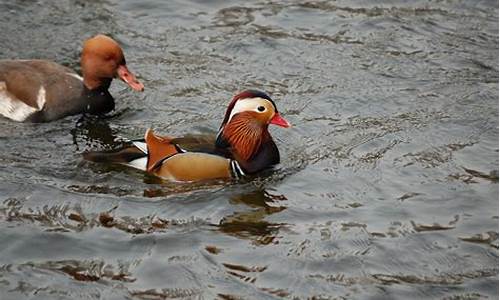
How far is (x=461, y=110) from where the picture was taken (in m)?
11.2

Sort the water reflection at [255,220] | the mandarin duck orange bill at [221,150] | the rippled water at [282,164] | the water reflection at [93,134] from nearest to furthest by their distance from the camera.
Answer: the rippled water at [282,164] < the water reflection at [255,220] < the mandarin duck orange bill at [221,150] < the water reflection at [93,134]

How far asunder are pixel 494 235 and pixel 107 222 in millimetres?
3010

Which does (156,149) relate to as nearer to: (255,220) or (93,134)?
(255,220)

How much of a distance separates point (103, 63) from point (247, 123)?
6.29 ft

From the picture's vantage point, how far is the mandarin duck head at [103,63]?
35.8 feet

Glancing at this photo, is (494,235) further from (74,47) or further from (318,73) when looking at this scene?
(74,47)

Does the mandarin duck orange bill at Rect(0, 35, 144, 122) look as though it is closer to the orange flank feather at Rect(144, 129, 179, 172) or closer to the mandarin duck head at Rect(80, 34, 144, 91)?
the mandarin duck head at Rect(80, 34, 144, 91)

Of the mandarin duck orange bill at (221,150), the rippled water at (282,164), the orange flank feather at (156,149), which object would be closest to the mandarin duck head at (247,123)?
the mandarin duck orange bill at (221,150)

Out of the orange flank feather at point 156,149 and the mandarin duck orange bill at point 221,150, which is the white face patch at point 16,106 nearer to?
the mandarin duck orange bill at point 221,150

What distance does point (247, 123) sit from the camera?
32.2ft

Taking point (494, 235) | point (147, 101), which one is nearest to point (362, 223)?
point (494, 235)

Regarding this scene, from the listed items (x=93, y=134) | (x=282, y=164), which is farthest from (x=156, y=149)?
(x=93, y=134)

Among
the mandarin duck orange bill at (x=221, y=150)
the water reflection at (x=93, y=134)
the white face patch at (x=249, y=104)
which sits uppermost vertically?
the white face patch at (x=249, y=104)

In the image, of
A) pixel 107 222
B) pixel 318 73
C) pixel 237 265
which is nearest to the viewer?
pixel 237 265
